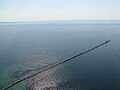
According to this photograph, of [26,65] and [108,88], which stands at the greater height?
[108,88]

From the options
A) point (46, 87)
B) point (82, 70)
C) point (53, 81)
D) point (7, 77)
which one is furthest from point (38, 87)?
point (82, 70)

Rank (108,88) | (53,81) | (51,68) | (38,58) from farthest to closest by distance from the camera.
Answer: (38,58)
(51,68)
(53,81)
(108,88)

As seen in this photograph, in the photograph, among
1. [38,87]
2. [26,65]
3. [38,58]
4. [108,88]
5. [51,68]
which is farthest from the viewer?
[38,58]

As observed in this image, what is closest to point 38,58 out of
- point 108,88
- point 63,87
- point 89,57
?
point 89,57

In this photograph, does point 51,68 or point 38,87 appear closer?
Answer: point 38,87

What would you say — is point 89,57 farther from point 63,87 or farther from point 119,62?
point 63,87

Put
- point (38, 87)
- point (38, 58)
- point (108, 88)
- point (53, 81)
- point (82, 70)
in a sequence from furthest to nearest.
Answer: point (38, 58) → point (82, 70) → point (53, 81) → point (38, 87) → point (108, 88)

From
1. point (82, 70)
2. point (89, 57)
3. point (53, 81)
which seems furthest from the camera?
point (89, 57)

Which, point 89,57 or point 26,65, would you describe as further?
point 89,57

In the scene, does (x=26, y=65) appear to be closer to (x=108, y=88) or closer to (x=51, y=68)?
(x=51, y=68)
